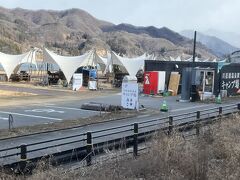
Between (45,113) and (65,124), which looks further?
(45,113)

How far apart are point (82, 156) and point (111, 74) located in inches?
1752

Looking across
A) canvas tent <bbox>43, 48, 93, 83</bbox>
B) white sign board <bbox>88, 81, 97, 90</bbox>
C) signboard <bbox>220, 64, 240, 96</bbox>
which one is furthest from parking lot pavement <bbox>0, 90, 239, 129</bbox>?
canvas tent <bbox>43, 48, 93, 83</bbox>

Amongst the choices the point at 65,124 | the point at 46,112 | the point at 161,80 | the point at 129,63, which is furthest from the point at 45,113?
the point at 129,63

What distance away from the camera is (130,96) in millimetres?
24156

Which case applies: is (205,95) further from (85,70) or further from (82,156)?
(82,156)

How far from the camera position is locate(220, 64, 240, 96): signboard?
36625 mm

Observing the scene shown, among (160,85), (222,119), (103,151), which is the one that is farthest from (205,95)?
(103,151)

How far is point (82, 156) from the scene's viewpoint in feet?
32.3

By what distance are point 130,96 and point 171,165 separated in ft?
49.1

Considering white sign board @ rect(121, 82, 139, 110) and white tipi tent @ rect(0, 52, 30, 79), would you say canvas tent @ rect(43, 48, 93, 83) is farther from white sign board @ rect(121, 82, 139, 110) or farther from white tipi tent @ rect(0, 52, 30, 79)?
white sign board @ rect(121, 82, 139, 110)

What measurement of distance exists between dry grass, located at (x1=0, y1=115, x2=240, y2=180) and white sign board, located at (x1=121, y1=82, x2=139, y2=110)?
41.3 ft

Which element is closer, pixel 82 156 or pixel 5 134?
pixel 82 156

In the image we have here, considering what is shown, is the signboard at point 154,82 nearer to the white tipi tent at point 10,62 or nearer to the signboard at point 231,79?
the signboard at point 231,79

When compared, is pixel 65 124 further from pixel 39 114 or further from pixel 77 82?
pixel 77 82
